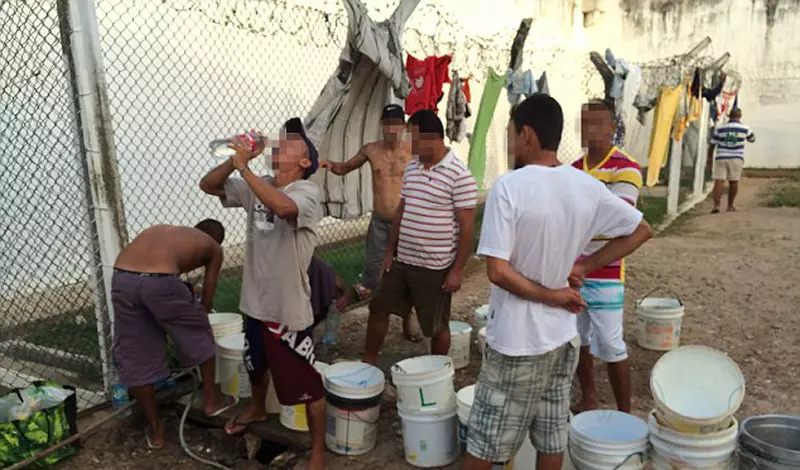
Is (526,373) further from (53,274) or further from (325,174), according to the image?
(53,274)

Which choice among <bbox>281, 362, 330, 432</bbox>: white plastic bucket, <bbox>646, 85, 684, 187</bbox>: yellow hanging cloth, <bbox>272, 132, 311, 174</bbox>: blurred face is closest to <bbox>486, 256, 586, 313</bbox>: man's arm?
<bbox>272, 132, 311, 174</bbox>: blurred face

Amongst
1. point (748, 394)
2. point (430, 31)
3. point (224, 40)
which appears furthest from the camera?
point (430, 31)

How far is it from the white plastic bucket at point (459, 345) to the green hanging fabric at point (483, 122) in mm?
2853

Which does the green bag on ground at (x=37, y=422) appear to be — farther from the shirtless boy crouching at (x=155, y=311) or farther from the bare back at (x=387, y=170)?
the bare back at (x=387, y=170)

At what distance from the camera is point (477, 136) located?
23.2ft

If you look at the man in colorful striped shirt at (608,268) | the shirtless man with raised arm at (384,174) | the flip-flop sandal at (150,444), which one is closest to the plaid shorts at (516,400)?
the man in colorful striped shirt at (608,268)

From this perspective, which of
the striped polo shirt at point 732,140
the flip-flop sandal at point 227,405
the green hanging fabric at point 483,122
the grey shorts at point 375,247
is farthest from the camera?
the striped polo shirt at point 732,140

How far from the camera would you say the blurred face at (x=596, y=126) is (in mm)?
3318

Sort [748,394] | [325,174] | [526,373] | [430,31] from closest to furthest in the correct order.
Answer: [526,373] < [748,394] < [325,174] < [430,31]

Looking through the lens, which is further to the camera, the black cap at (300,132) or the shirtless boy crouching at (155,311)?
the shirtless boy crouching at (155,311)

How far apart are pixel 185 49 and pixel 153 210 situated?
1.75 meters

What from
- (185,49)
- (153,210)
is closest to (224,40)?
(185,49)

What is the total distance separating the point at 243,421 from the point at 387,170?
85.2 inches

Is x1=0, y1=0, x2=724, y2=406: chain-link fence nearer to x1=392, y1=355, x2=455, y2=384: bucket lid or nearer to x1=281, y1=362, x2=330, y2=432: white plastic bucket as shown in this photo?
x1=281, y1=362, x2=330, y2=432: white plastic bucket
